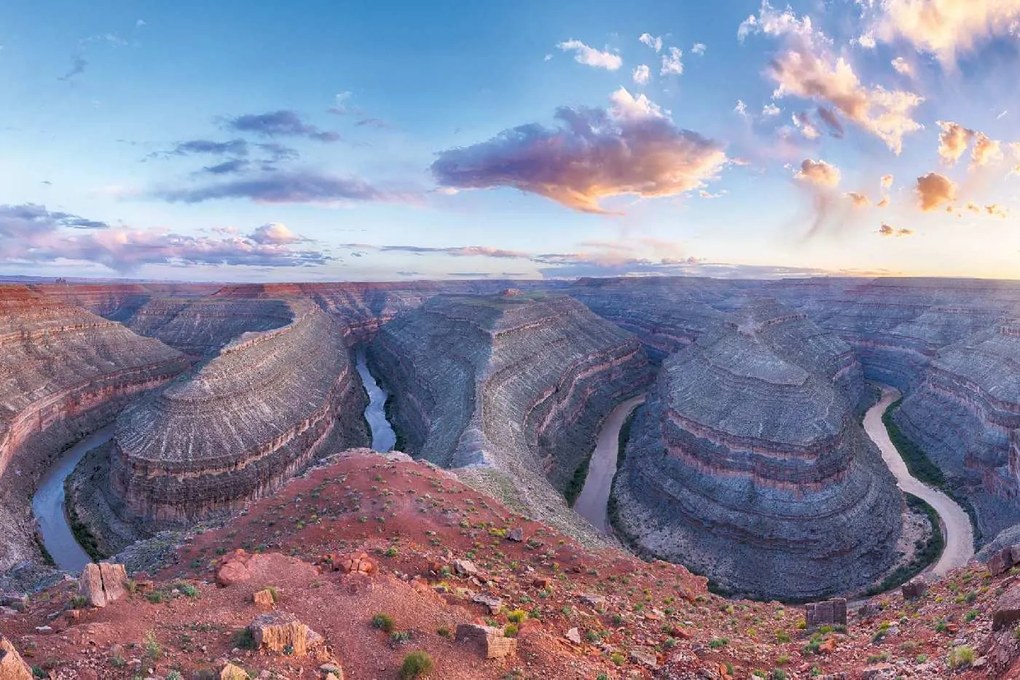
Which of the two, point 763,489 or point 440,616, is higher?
point 440,616

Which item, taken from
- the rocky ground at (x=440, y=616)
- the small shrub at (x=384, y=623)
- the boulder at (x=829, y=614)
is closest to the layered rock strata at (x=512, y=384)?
the rocky ground at (x=440, y=616)

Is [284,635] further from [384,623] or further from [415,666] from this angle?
[415,666]

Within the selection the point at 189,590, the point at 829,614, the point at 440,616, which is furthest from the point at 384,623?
the point at 829,614

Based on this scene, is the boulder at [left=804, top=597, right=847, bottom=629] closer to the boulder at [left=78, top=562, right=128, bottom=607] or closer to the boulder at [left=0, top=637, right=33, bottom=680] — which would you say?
the boulder at [left=78, top=562, right=128, bottom=607]

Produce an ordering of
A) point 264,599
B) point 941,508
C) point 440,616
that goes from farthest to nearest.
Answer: point 941,508 < point 440,616 < point 264,599

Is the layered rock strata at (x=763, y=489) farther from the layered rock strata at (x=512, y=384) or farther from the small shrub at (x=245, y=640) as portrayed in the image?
the small shrub at (x=245, y=640)

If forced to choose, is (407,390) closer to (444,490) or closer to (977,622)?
(444,490)

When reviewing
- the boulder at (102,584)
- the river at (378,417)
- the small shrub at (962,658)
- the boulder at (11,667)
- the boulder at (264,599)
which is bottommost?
the river at (378,417)
